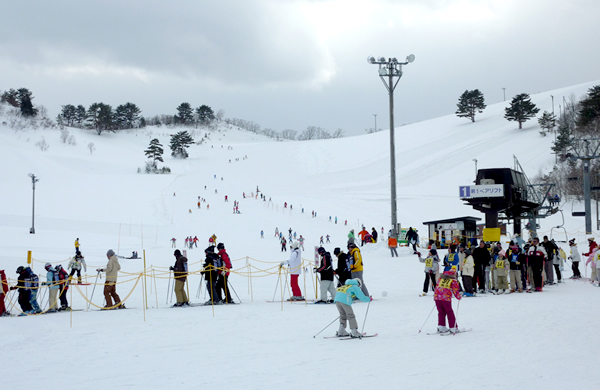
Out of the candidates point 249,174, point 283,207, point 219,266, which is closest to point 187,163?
point 249,174

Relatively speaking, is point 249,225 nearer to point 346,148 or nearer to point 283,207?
point 283,207

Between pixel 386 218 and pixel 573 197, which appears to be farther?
pixel 573 197

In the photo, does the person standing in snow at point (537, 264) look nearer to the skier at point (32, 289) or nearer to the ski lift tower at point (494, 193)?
the ski lift tower at point (494, 193)

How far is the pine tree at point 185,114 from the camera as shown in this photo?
136 meters

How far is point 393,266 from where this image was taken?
21.7 m

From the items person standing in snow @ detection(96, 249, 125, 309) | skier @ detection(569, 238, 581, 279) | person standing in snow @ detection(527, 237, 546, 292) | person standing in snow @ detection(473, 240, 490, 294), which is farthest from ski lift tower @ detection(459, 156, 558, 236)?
person standing in snow @ detection(96, 249, 125, 309)

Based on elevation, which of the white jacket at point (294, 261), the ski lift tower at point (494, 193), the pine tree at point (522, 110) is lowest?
the white jacket at point (294, 261)

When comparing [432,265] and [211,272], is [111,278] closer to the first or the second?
[211,272]

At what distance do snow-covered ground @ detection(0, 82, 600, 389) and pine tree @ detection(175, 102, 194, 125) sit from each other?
67.0m

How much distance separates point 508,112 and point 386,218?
48.7 meters

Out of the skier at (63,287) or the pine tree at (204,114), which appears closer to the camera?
the skier at (63,287)

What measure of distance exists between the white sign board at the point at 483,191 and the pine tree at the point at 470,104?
72.7 meters

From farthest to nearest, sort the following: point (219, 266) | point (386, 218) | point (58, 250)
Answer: point (386, 218)
point (58, 250)
point (219, 266)

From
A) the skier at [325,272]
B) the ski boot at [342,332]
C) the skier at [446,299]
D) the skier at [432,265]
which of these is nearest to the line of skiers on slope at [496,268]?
the skier at [432,265]
